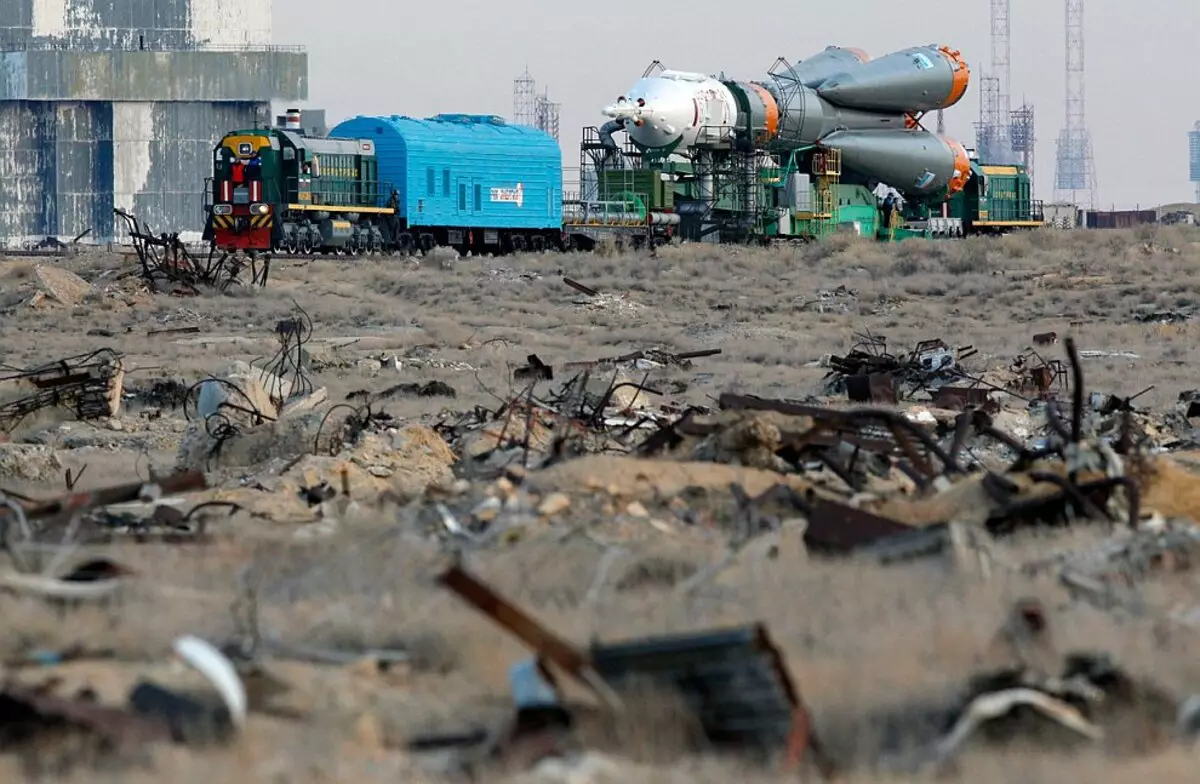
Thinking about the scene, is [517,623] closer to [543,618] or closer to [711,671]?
[711,671]

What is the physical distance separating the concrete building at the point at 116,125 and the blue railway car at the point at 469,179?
38.1 metres

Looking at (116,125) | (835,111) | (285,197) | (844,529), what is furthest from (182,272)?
(116,125)

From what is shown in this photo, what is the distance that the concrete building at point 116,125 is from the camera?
92875 millimetres

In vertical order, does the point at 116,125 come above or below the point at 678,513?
above

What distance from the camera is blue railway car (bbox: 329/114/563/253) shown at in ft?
174

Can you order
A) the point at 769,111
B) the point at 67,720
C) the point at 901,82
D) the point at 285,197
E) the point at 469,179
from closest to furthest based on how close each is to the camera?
the point at 67,720, the point at 285,197, the point at 469,179, the point at 769,111, the point at 901,82

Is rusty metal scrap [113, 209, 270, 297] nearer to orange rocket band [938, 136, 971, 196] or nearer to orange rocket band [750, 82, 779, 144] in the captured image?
orange rocket band [750, 82, 779, 144]

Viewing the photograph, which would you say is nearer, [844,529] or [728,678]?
[728,678]

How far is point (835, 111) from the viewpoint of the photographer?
6669 centimetres

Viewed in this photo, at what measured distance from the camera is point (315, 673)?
532 cm

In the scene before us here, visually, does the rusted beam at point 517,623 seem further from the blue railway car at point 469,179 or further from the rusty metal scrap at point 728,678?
the blue railway car at point 469,179

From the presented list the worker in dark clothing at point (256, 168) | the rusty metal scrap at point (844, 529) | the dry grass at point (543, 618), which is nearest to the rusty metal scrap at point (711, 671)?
the dry grass at point (543, 618)

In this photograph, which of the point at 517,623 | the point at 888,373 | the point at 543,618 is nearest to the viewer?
the point at 517,623

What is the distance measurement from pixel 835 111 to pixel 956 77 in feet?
14.1
